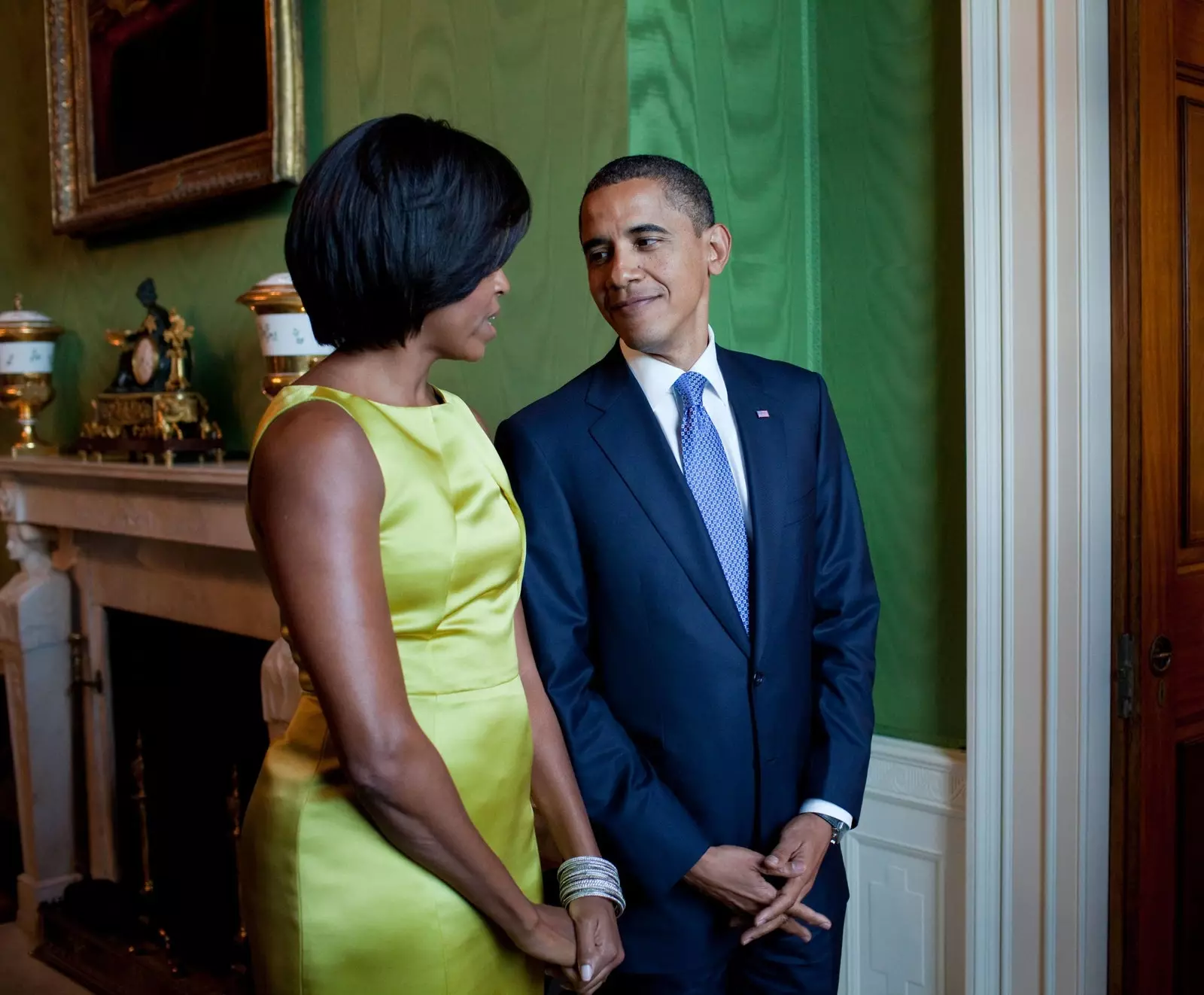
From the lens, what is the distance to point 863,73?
2477mm

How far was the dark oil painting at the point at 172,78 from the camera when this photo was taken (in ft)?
11.1

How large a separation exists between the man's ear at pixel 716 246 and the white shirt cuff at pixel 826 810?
84cm

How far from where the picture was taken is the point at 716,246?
1887mm

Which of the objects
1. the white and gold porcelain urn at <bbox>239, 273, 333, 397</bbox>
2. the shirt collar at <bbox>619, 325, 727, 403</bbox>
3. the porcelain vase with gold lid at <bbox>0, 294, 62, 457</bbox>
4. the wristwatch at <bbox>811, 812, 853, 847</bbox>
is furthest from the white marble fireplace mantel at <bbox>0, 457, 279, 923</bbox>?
the wristwatch at <bbox>811, 812, 853, 847</bbox>

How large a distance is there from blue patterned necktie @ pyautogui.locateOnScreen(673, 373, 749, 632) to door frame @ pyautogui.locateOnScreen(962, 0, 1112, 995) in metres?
0.67

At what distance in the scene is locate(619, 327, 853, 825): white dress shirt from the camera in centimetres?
183

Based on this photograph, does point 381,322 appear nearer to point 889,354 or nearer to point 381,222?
point 381,222

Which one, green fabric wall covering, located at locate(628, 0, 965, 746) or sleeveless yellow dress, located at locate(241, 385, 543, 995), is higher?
green fabric wall covering, located at locate(628, 0, 965, 746)

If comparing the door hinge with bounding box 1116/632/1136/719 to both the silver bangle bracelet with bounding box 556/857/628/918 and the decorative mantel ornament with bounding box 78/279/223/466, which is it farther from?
the decorative mantel ornament with bounding box 78/279/223/466

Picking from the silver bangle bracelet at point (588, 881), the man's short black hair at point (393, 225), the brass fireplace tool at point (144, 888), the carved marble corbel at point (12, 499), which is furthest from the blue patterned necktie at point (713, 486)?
the carved marble corbel at point (12, 499)

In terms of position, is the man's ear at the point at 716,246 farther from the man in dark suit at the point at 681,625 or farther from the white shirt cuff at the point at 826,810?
the white shirt cuff at the point at 826,810

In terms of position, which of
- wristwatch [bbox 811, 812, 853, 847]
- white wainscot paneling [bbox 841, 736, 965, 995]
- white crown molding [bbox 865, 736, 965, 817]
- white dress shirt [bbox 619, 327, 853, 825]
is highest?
white dress shirt [bbox 619, 327, 853, 825]

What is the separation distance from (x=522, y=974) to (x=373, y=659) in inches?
20.3

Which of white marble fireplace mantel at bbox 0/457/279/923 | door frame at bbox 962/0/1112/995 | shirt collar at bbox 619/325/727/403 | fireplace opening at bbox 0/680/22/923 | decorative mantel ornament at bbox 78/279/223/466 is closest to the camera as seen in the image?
shirt collar at bbox 619/325/727/403
